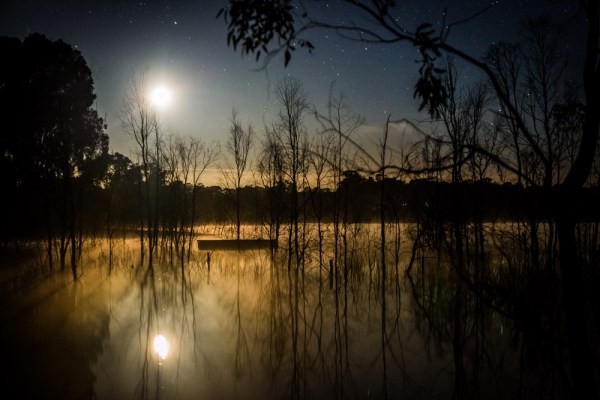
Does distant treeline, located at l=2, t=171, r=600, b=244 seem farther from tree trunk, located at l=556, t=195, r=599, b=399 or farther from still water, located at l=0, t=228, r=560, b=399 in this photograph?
still water, located at l=0, t=228, r=560, b=399

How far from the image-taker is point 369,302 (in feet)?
44.4

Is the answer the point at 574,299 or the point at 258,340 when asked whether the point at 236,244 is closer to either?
the point at 258,340

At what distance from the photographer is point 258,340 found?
33.1 ft

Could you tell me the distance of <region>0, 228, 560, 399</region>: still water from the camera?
7258 millimetres

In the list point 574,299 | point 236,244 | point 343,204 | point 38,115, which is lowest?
point 236,244

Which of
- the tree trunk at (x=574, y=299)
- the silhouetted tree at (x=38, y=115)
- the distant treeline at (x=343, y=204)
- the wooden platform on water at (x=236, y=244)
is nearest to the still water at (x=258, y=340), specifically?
the tree trunk at (x=574, y=299)

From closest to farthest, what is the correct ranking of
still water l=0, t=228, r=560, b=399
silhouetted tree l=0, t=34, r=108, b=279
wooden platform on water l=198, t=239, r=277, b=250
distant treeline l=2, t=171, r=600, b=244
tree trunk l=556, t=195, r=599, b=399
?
tree trunk l=556, t=195, r=599, b=399
still water l=0, t=228, r=560, b=399
distant treeline l=2, t=171, r=600, b=244
silhouetted tree l=0, t=34, r=108, b=279
wooden platform on water l=198, t=239, r=277, b=250

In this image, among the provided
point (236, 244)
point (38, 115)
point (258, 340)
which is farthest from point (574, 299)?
point (236, 244)

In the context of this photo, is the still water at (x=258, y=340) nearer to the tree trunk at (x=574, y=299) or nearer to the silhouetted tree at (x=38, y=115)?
the tree trunk at (x=574, y=299)

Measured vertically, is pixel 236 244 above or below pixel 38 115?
below

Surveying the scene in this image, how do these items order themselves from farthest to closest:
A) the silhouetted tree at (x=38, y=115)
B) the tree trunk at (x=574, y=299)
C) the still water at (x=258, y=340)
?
the silhouetted tree at (x=38, y=115)
the still water at (x=258, y=340)
the tree trunk at (x=574, y=299)

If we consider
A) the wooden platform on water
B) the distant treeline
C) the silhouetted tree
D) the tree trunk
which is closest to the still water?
the tree trunk

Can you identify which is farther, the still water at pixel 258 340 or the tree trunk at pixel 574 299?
the still water at pixel 258 340

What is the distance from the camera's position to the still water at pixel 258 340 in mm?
7258
